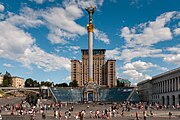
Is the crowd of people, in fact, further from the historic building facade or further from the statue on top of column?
the statue on top of column

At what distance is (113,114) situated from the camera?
183 ft

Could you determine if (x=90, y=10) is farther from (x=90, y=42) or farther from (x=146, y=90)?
(x=146, y=90)

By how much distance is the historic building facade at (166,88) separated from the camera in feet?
327

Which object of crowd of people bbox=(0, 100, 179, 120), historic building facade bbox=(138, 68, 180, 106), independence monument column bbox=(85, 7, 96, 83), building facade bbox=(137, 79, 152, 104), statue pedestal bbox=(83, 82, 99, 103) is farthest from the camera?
building facade bbox=(137, 79, 152, 104)

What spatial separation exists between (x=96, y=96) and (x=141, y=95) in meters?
33.2

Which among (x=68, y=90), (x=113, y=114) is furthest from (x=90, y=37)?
(x=113, y=114)

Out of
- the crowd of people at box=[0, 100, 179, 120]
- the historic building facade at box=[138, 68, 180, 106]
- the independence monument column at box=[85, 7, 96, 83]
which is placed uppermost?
the independence monument column at box=[85, 7, 96, 83]

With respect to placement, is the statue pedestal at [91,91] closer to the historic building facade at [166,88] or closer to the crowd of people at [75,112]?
the historic building facade at [166,88]

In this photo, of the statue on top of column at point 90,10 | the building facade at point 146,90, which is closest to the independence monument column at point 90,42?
the statue on top of column at point 90,10

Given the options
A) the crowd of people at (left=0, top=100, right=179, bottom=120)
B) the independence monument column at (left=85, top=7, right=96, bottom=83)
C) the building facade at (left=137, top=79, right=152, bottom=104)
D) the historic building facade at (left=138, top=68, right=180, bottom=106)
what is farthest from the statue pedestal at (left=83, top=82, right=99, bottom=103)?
the crowd of people at (left=0, top=100, right=179, bottom=120)

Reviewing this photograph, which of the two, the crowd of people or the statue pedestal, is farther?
the statue pedestal

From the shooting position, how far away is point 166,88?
11288 cm

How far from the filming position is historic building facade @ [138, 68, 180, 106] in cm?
9975

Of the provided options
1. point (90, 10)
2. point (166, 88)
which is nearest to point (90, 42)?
point (90, 10)
